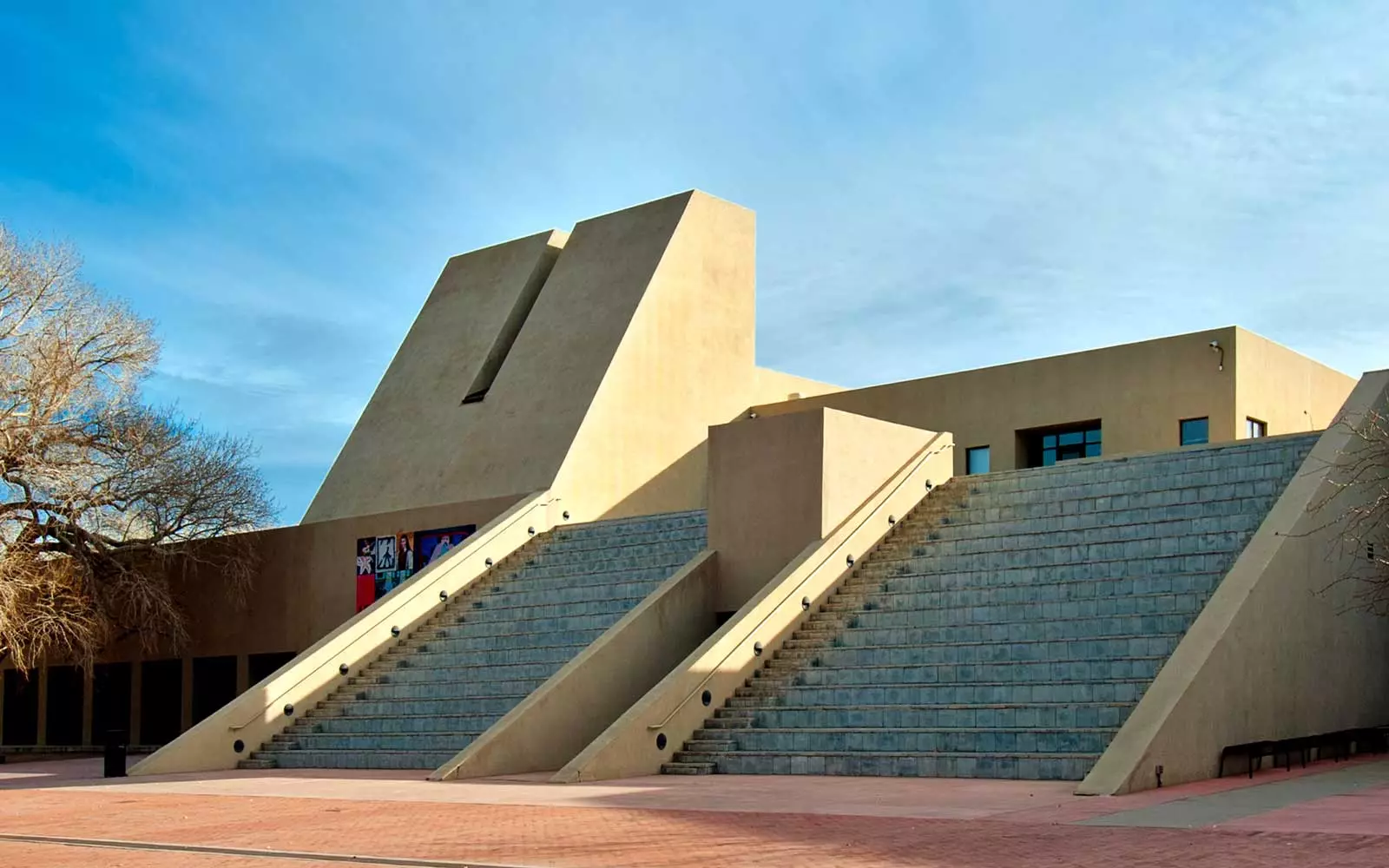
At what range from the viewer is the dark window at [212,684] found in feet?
86.2

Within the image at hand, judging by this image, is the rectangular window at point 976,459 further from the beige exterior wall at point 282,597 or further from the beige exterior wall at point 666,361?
the beige exterior wall at point 282,597

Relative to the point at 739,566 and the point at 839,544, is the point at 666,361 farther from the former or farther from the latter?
the point at 839,544

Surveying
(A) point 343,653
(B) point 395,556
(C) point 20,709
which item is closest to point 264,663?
(B) point 395,556

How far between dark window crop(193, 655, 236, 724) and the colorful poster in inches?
134

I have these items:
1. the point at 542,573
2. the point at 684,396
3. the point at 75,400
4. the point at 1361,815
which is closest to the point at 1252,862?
the point at 1361,815

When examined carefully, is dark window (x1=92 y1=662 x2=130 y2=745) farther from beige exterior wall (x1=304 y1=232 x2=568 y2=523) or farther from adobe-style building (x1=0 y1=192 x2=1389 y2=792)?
beige exterior wall (x1=304 y1=232 x2=568 y2=523)

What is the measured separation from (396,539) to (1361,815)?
17.4m

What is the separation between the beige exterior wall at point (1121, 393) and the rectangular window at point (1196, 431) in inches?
3.3

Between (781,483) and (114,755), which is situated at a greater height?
(781,483)

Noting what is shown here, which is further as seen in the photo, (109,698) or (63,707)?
(63,707)

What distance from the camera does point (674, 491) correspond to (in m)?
26.0

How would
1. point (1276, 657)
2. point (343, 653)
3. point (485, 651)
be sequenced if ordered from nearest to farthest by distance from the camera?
point (1276, 657) < point (485, 651) < point (343, 653)

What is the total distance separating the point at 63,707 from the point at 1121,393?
66.3 ft

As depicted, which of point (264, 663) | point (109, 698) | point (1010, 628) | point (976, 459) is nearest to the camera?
point (1010, 628)
